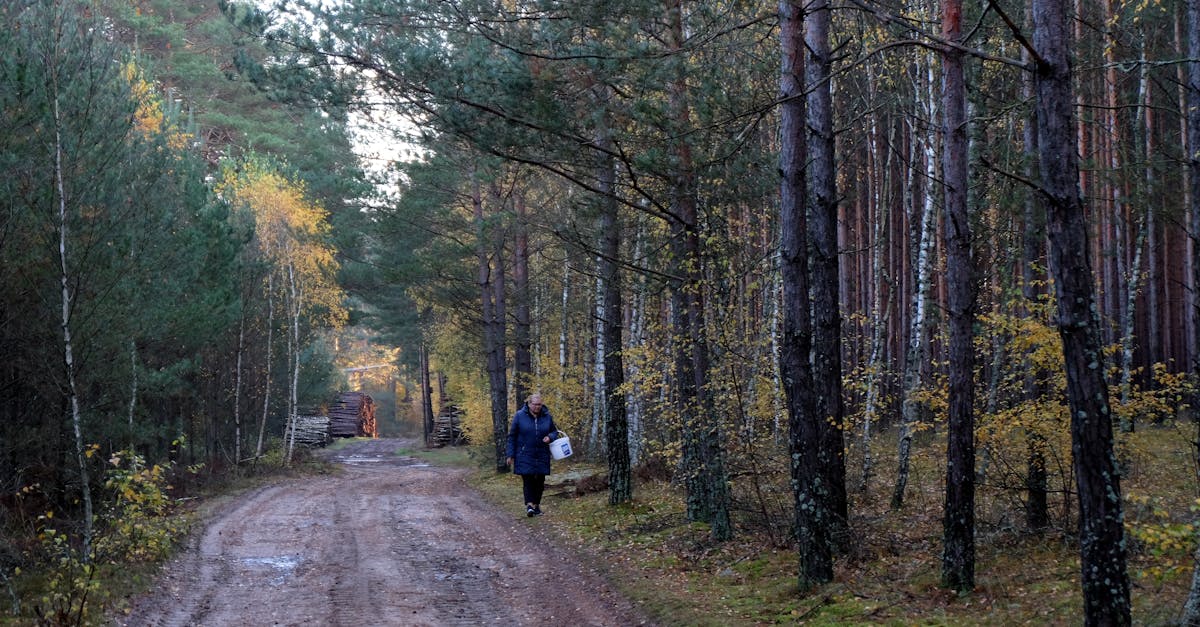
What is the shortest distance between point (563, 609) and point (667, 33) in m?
7.37

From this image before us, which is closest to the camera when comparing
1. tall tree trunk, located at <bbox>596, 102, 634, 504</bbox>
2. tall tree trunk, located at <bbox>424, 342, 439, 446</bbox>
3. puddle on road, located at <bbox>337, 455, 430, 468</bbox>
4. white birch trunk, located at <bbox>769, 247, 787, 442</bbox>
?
tall tree trunk, located at <bbox>596, 102, 634, 504</bbox>

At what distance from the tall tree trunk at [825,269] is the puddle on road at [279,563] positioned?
580cm

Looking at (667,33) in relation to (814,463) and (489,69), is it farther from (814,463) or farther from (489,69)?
(814,463)

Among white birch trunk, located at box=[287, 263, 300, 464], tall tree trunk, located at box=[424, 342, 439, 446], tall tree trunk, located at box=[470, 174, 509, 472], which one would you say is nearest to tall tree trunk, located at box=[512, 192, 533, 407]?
tall tree trunk, located at box=[470, 174, 509, 472]

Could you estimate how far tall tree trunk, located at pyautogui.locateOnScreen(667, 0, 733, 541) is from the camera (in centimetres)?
1079

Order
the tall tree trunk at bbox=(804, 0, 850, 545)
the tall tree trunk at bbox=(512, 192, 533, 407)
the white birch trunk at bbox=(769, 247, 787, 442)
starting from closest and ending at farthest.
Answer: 1. the tall tree trunk at bbox=(804, 0, 850, 545)
2. the white birch trunk at bbox=(769, 247, 787, 442)
3. the tall tree trunk at bbox=(512, 192, 533, 407)

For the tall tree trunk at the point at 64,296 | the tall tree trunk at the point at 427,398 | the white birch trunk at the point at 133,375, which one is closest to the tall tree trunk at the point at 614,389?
the tall tree trunk at the point at 64,296

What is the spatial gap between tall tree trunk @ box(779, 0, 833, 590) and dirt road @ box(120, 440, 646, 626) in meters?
1.72

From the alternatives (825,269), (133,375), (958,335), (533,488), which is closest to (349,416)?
(133,375)

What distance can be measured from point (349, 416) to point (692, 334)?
147 ft

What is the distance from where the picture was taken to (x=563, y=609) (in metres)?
8.57

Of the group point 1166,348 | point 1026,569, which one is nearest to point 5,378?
point 1026,569

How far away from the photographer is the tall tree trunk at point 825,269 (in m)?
8.89

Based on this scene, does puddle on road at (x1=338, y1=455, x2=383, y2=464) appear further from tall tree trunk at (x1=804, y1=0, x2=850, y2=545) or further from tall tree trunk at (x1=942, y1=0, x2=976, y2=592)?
tall tree trunk at (x1=942, y1=0, x2=976, y2=592)
